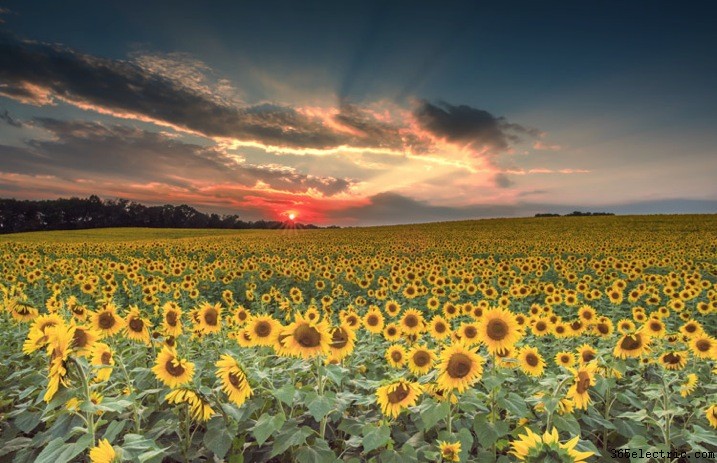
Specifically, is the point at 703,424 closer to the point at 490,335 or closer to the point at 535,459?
the point at 490,335

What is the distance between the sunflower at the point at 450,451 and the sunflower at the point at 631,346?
2.87 meters

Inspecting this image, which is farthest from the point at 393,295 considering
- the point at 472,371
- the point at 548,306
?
the point at 472,371

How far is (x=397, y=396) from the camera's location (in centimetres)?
362

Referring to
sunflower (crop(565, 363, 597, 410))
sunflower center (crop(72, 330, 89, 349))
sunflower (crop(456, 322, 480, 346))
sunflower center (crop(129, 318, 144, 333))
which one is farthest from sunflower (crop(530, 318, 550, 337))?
sunflower center (crop(72, 330, 89, 349))

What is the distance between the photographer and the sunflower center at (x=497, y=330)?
464 centimetres

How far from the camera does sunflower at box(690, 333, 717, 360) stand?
6.01 m

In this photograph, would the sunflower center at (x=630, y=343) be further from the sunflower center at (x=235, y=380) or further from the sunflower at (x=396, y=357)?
the sunflower center at (x=235, y=380)

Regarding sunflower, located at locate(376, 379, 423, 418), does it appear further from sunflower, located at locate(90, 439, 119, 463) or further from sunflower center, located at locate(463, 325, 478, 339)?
sunflower, located at locate(90, 439, 119, 463)

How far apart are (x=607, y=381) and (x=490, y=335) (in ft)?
3.76

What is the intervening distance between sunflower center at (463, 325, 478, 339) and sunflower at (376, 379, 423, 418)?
153cm

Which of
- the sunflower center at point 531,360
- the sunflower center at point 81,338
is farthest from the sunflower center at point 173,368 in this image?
the sunflower center at point 531,360

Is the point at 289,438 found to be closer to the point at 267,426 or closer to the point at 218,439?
the point at 267,426

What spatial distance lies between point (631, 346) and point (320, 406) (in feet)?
12.8

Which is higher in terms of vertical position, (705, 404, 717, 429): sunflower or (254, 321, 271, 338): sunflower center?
(254, 321, 271, 338): sunflower center
